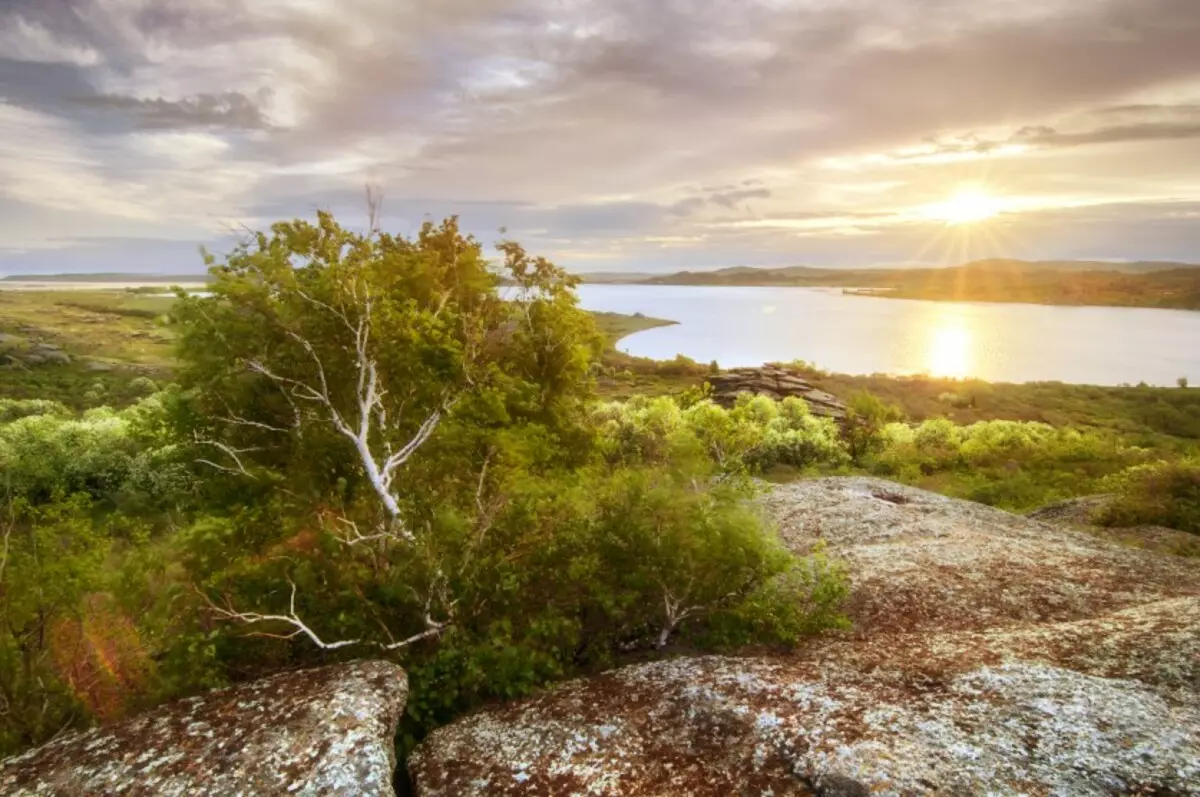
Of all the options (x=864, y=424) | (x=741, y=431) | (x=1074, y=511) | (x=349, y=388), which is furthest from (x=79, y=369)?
(x=1074, y=511)

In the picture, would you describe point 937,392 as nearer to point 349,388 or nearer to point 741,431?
point 741,431

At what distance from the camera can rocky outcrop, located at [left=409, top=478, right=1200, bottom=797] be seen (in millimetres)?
9391

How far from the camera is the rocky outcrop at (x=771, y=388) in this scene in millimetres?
82119

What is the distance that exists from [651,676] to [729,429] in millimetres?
25270

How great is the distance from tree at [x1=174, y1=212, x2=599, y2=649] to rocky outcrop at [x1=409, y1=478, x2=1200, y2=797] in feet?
14.6

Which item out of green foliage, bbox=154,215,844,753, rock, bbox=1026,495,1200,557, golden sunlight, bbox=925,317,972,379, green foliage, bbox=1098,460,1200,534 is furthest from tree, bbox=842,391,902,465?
golden sunlight, bbox=925,317,972,379

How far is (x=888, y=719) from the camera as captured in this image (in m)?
10.6

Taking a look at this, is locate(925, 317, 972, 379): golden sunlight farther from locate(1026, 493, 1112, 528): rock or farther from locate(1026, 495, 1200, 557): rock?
locate(1026, 495, 1200, 557): rock

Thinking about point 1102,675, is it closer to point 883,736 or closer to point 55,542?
point 883,736

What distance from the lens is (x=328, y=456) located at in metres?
17.0

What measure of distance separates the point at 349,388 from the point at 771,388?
8356 centimetres

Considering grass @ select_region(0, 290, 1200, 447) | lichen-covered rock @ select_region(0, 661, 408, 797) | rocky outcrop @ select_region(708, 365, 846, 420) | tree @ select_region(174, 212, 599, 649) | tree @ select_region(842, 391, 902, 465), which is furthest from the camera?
grass @ select_region(0, 290, 1200, 447)

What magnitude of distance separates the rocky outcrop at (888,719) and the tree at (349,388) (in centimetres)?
Answer: 445

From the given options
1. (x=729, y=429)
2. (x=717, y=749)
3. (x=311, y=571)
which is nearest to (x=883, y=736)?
(x=717, y=749)
